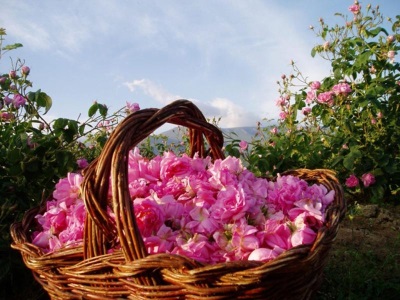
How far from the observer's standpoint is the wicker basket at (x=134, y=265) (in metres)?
0.96

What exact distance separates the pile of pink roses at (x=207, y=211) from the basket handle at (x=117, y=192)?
10 centimetres

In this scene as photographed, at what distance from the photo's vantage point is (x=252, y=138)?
3705 mm

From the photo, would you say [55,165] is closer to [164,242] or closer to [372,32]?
[164,242]

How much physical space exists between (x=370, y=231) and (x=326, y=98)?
1.16m

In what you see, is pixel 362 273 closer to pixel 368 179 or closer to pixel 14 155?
pixel 368 179

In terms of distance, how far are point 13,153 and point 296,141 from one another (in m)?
2.10

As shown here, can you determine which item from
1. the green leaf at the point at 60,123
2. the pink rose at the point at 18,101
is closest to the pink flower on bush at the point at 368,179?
the green leaf at the point at 60,123

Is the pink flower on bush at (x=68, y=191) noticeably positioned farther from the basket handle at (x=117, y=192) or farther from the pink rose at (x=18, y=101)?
the pink rose at (x=18, y=101)

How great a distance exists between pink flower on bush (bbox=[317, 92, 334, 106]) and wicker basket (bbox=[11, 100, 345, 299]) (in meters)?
2.36

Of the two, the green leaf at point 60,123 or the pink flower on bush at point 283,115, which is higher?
the pink flower on bush at point 283,115

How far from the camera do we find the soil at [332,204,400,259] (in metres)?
2.53

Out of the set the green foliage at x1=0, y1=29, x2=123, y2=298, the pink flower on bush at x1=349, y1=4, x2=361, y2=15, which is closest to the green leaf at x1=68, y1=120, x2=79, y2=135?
the green foliage at x1=0, y1=29, x2=123, y2=298

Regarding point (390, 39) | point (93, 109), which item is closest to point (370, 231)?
point (390, 39)

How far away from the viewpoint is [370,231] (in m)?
2.83
